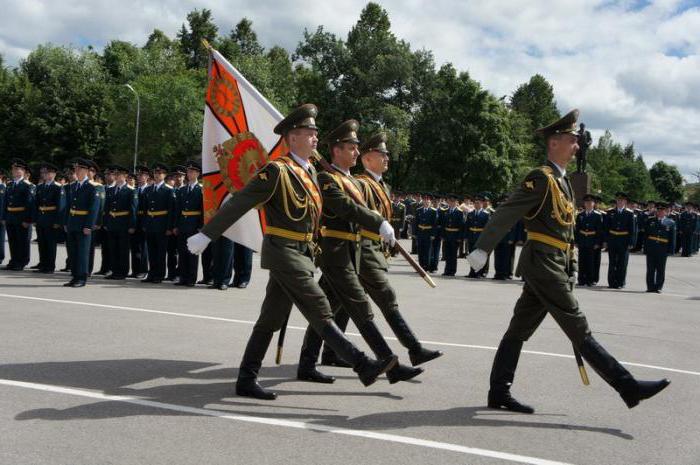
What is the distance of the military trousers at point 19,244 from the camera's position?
14625 millimetres

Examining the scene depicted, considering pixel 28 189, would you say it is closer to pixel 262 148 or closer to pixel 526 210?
pixel 262 148

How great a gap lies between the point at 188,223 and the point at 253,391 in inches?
316

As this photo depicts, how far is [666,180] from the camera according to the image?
4225 inches

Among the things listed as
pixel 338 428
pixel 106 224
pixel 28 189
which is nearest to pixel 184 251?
pixel 106 224

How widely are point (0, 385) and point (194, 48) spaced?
73793mm

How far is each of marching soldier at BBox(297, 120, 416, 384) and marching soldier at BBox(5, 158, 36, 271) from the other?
10.2 metres

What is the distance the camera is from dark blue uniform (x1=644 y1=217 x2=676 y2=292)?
53.1 feet

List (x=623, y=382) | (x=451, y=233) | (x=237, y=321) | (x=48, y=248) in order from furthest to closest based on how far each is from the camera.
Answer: (x=451, y=233), (x=48, y=248), (x=237, y=321), (x=623, y=382)

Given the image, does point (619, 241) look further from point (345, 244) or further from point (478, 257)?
point (478, 257)

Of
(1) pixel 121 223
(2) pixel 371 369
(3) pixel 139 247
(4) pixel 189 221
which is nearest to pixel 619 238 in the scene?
(4) pixel 189 221

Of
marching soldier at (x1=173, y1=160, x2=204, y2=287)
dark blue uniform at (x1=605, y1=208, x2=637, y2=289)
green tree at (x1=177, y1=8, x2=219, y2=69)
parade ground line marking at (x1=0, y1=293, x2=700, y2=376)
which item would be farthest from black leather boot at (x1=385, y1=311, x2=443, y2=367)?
green tree at (x1=177, y1=8, x2=219, y2=69)

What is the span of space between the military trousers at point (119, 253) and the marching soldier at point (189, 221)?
46.7 inches

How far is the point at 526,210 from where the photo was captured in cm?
539

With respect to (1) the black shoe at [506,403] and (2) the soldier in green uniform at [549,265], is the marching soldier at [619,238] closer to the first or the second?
(2) the soldier in green uniform at [549,265]
